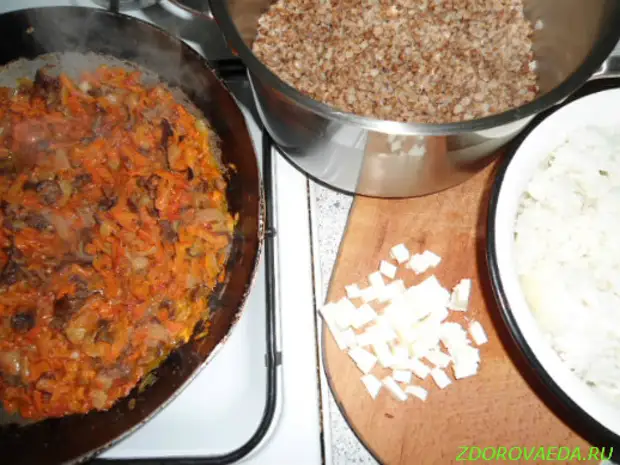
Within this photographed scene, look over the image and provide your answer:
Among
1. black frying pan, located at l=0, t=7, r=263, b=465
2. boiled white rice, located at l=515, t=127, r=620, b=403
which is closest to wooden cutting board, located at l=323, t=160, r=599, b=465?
boiled white rice, located at l=515, t=127, r=620, b=403

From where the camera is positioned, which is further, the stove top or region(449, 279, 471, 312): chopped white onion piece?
region(449, 279, 471, 312): chopped white onion piece

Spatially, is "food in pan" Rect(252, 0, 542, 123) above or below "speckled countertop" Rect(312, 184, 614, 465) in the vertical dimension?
above

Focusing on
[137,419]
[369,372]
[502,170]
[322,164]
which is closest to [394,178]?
[322,164]

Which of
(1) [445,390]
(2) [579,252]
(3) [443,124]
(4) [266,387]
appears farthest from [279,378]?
(2) [579,252]

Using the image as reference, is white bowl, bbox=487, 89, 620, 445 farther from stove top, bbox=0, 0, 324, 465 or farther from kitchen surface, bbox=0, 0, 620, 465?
stove top, bbox=0, 0, 324, 465

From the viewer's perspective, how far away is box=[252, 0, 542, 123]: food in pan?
4.17 ft

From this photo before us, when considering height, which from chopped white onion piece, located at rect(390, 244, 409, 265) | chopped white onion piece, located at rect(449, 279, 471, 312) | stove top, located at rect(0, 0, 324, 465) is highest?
chopped white onion piece, located at rect(390, 244, 409, 265)

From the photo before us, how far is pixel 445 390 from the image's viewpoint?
1.23 metres

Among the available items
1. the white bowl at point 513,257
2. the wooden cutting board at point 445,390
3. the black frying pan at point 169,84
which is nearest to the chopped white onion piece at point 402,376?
the wooden cutting board at point 445,390

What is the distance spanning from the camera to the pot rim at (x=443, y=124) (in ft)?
3.04

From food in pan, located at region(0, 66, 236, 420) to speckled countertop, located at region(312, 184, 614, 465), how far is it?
269mm

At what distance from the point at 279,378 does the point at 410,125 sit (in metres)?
0.65

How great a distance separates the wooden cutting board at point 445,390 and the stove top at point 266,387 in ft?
0.26

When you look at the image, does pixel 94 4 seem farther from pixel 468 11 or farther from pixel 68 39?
pixel 468 11
